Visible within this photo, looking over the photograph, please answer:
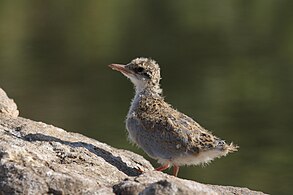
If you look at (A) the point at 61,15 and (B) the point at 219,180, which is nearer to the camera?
(B) the point at 219,180

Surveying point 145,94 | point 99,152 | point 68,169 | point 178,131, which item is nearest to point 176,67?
point 145,94

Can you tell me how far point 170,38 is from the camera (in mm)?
41094

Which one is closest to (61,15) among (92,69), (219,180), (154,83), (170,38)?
(170,38)

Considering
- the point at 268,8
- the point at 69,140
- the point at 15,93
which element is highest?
the point at 268,8

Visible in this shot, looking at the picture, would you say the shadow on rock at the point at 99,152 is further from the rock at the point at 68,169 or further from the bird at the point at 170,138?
the bird at the point at 170,138

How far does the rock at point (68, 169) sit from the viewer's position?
737cm

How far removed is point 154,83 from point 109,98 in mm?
19547

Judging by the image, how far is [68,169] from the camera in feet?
25.8

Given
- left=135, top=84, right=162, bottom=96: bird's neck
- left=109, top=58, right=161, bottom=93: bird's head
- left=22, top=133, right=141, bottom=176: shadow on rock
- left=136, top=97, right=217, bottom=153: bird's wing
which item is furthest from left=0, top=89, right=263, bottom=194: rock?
left=109, top=58, right=161, bottom=93: bird's head

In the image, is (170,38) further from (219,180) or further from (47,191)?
(47,191)

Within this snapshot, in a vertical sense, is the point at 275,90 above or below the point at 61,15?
below

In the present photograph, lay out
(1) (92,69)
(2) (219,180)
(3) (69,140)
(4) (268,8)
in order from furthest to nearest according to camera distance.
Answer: (4) (268,8) → (1) (92,69) → (2) (219,180) → (3) (69,140)

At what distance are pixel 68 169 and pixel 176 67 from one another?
2693 centimetres

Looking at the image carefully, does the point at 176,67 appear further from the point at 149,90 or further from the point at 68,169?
the point at 68,169
